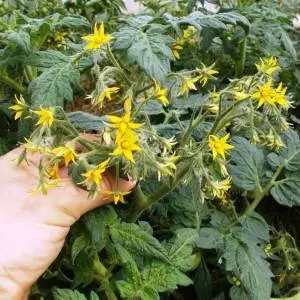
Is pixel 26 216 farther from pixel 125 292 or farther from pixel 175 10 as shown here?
pixel 175 10

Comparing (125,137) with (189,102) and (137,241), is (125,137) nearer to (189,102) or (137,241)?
(137,241)

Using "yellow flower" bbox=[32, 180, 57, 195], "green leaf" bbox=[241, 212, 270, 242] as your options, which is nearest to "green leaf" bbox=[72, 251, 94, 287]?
"yellow flower" bbox=[32, 180, 57, 195]

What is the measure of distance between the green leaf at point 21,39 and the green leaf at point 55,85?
39mm

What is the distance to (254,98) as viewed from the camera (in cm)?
60

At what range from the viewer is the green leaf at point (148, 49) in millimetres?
587

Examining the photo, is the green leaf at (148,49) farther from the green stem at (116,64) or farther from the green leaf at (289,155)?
the green leaf at (289,155)

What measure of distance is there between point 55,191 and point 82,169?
5 cm

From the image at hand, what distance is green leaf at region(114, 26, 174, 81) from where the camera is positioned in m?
0.59

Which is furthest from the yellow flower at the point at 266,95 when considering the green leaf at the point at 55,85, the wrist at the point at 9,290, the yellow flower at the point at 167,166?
the wrist at the point at 9,290

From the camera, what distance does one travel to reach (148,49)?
0.60 meters

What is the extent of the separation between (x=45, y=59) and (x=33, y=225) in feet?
0.70

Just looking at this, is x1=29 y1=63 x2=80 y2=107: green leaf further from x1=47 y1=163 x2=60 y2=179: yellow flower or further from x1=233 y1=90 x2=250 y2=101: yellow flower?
x1=233 y1=90 x2=250 y2=101: yellow flower

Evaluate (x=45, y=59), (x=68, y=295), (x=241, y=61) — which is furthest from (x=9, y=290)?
(x=241, y=61)

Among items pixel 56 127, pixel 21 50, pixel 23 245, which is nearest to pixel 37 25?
pixel 21 50
